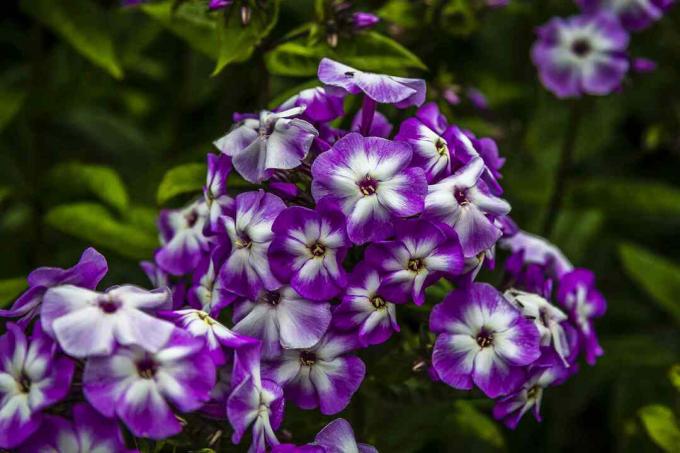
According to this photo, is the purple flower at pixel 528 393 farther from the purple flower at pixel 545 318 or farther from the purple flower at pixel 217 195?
the purple flower at pixel 217 195

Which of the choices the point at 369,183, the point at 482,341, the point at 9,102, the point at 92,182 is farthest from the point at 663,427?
the point at 9,102

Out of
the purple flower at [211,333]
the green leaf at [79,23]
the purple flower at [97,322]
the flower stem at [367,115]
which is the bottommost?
the green leaf at [79,23]

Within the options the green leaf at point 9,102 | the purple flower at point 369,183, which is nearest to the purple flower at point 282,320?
the purple flower at point 369,183

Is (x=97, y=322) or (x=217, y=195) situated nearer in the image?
(x=97, y=322)

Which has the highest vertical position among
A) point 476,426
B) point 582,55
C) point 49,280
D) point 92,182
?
point 49,280

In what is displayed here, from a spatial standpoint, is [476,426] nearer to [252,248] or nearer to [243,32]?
[252,248]

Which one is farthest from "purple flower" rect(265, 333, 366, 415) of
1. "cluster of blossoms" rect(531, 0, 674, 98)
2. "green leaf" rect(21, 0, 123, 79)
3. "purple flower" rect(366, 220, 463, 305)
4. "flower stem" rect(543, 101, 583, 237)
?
"cluster of blossoms" rect(531, 0, 674, 98)

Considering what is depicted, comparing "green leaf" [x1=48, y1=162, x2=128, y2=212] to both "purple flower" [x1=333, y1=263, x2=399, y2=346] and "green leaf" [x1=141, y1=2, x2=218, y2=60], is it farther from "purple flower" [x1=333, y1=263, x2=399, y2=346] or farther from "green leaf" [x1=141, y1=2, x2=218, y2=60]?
"purple flower" [x1=333, y1=263, x2=399, y2=346]
